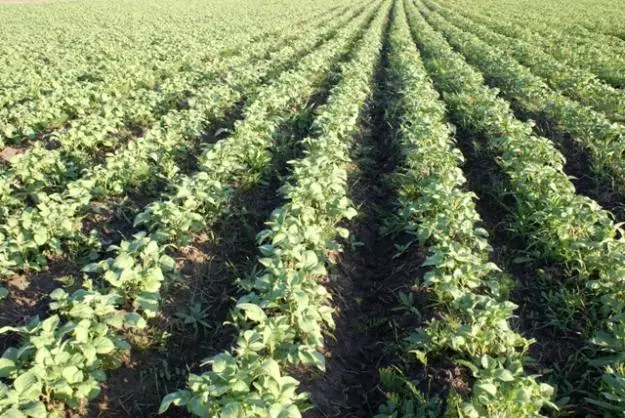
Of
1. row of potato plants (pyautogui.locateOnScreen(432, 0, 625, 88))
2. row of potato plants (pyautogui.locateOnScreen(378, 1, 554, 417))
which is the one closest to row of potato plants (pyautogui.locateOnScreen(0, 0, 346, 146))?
row of potato plants (pyautogui.locateOnScreen(378, 1, 554, 417))

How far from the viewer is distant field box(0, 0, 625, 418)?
366 cm

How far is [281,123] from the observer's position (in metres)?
9.52

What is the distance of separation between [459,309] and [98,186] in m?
5.08

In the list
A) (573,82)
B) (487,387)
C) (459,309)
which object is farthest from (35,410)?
(573,82)

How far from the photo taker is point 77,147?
830 cm

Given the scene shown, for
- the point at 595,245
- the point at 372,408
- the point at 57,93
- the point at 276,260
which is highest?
the point at 57,93

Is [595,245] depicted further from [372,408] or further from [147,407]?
[147,407]

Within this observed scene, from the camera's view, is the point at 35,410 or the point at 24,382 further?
the point at 24,382

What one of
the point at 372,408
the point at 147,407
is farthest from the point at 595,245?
the point at 147,407

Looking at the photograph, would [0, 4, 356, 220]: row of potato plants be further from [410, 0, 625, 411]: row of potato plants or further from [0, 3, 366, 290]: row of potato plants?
[410, 0, 625, 411]: row of potato plants

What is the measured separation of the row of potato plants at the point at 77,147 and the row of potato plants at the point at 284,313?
11.2 ft

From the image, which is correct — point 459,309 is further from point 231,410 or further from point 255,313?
point 231,410

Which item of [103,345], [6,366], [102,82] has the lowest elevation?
[103,345]

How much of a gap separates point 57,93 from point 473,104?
9.19 meters
